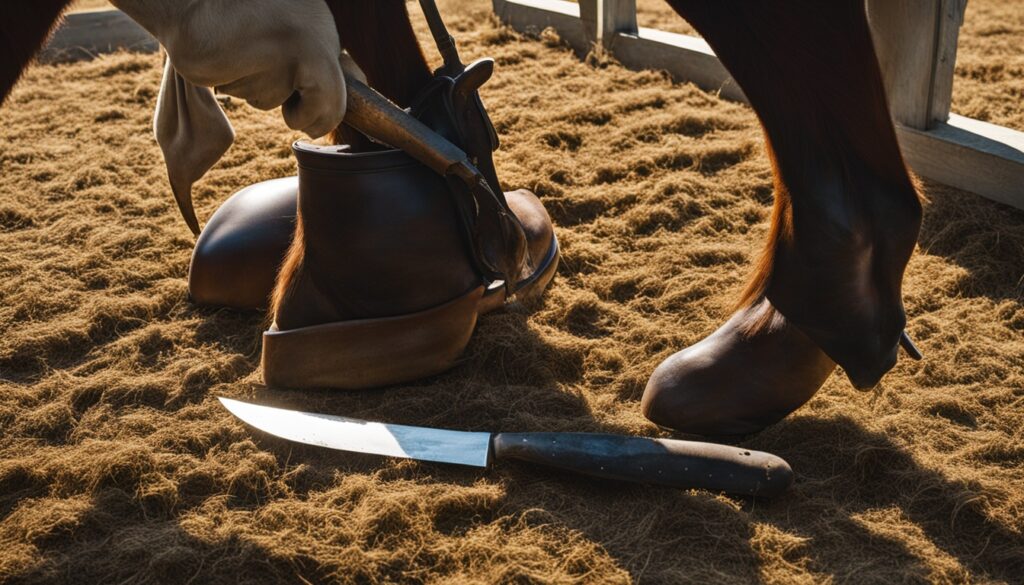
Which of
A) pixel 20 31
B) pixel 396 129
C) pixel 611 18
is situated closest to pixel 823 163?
pixel 396 129

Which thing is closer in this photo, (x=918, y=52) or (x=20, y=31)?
(x=20, y=31)

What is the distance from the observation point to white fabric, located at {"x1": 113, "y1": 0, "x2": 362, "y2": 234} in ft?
3.75

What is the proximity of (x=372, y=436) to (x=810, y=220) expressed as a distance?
0.63 metres

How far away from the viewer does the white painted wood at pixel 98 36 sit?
3.40 m

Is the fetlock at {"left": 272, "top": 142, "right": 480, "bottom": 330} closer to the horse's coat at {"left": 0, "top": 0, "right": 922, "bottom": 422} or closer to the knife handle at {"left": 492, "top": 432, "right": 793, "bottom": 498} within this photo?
the horse's coat at {"left": 0, "top": 0, "right": 922, "bottom": 422}

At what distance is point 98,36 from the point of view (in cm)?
348

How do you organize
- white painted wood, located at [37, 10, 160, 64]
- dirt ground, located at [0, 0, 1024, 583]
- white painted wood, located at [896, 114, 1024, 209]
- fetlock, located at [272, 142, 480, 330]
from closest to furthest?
dirt ground, located at [0, 0, 1024, 583]
fetlock, located at [272, 142, 480, 330]
white painted wood, located at [896, 114, 1024, 209]
white painted wood, located at [37, 10, 160, 64]

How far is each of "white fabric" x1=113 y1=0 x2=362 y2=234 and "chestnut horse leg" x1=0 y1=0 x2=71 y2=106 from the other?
82 millimetres

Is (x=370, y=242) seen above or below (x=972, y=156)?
above

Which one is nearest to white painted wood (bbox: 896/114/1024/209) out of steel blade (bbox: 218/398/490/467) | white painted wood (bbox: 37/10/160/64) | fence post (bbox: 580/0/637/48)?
fence post (bbox: 580/0/637/48)

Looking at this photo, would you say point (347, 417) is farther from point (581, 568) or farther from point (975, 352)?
point (975, 352)

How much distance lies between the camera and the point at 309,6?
120cm

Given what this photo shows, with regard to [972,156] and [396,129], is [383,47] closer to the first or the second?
[396,129]

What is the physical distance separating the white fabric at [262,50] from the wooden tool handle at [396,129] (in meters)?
0.04
